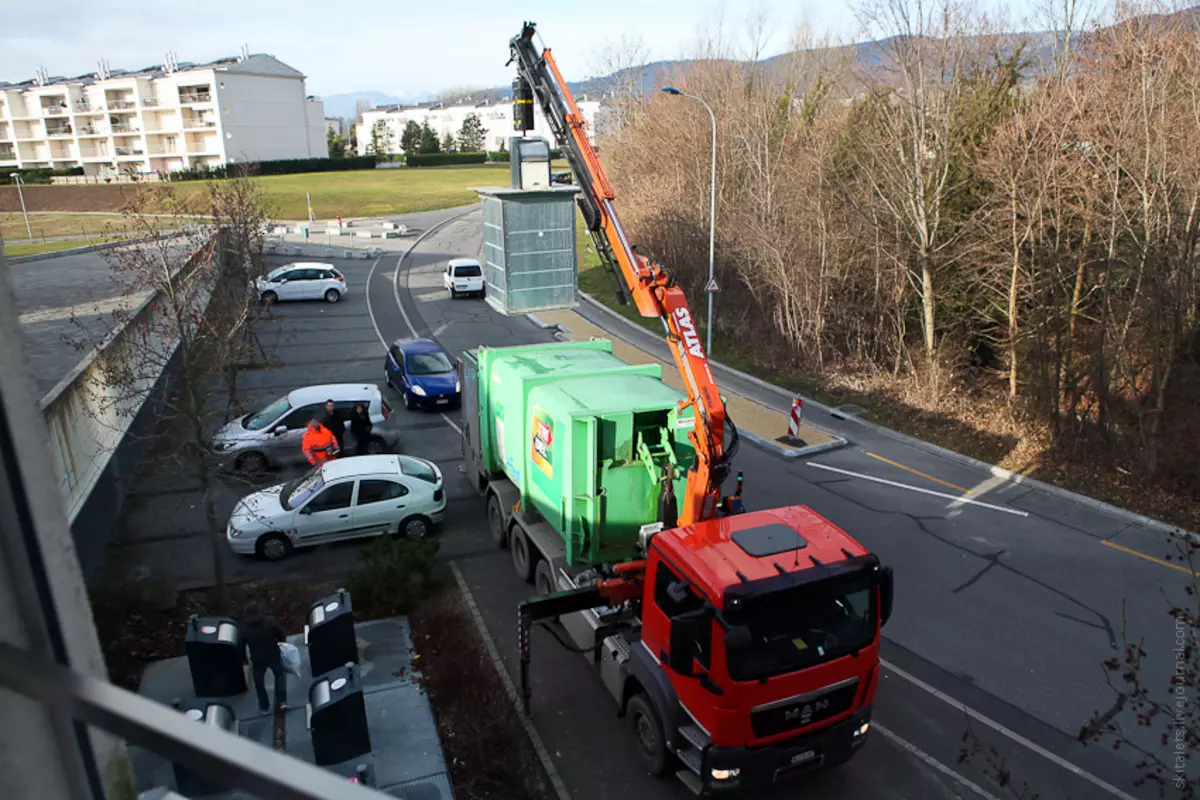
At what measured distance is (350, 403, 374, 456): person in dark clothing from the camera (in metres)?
16.8

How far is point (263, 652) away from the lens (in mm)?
9062

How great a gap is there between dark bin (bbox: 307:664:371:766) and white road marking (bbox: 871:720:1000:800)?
233 inches

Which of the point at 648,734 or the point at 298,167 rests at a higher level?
the point at 298,167

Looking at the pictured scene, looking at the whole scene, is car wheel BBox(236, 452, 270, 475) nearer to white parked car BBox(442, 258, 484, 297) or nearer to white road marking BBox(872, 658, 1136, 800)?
white road marking BBox(872, 658, 1136, 800)

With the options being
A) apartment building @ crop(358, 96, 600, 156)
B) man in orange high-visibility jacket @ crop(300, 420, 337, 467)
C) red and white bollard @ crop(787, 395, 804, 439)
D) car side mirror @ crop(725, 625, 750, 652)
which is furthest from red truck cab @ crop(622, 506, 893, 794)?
apartment building @ crop(358, 96, 600, 156)

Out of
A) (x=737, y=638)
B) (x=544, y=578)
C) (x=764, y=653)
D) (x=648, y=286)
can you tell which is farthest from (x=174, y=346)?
(x=764, y=653)

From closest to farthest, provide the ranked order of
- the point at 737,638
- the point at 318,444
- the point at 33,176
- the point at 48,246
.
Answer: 1. the point at 737,638
2. the point at 318,444
3. the point at 48,246
4. the point at 33,176

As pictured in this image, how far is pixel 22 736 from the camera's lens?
1.13m

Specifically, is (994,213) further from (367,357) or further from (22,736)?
(22,736)

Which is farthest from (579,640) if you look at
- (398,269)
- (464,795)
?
(398,269)

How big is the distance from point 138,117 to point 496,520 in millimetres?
92506

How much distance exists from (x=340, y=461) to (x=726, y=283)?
1919 cm

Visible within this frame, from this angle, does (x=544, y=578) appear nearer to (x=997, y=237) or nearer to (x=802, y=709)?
(x=802, y=709)

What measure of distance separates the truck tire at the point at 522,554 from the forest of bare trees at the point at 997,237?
11.8 m
